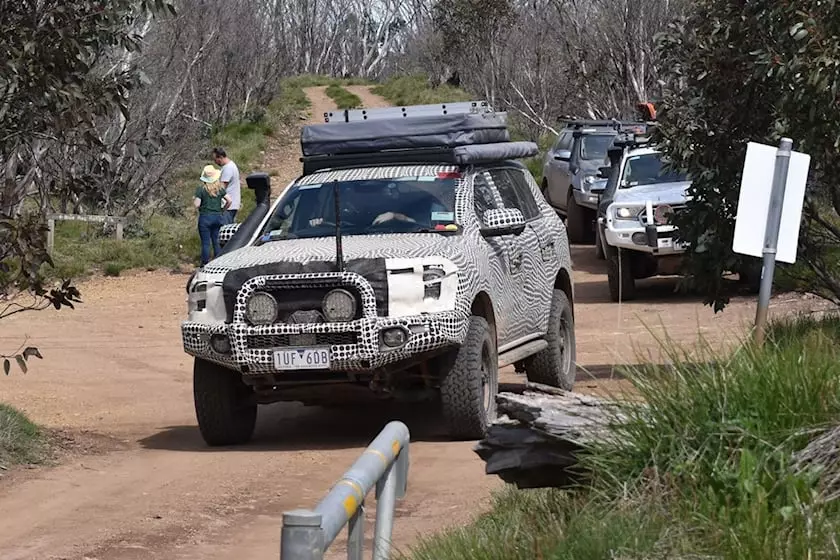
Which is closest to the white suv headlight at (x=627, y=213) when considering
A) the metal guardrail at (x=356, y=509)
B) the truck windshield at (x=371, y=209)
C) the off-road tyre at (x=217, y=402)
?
the truck windshield at (x=371, y=209)

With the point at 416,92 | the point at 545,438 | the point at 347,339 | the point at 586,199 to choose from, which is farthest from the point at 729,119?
the point at 416,92

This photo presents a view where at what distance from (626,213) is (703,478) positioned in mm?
13449

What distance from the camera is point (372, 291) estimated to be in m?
9.13

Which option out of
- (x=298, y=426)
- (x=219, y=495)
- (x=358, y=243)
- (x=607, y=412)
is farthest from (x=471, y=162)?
(x=607, y=412)

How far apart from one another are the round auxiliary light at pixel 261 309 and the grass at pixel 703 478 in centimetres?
361

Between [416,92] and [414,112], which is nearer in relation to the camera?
[414,112]

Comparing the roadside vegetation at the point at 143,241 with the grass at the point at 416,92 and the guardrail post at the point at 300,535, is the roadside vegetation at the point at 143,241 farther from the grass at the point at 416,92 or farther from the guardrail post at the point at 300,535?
the guardrail post at the point at 300,535

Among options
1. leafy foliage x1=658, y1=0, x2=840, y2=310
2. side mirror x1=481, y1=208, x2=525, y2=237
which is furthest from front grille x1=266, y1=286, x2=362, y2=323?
leafy foliage x1=658, y1=0, x2=840, y2=310

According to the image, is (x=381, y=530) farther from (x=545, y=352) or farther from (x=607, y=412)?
(x=545, y=352)

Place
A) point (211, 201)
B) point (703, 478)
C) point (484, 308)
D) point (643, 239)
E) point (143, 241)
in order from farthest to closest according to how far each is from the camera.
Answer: point (143, 241)
point (211, 201)
point (643, 239)
point (484, 308)
point (703, 478)

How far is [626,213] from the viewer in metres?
18.3

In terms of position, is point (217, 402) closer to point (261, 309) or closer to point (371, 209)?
point (261, 309)

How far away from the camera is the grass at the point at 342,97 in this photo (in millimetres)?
49812

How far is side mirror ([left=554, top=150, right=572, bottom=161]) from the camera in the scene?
24525 mm
